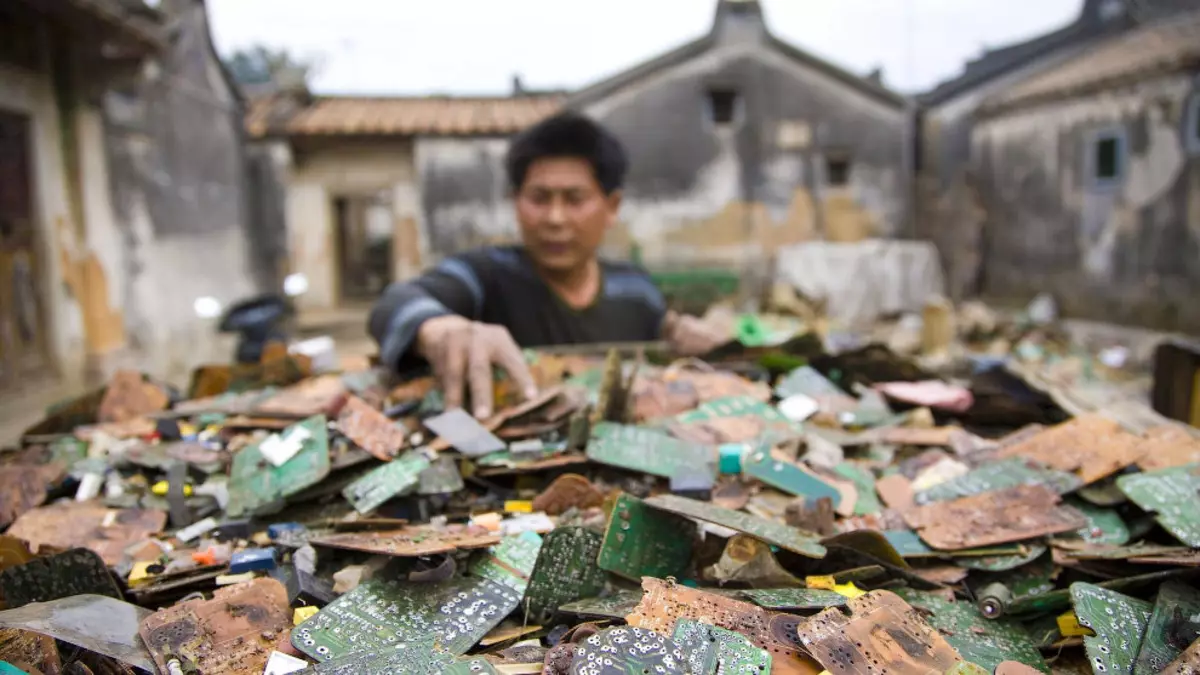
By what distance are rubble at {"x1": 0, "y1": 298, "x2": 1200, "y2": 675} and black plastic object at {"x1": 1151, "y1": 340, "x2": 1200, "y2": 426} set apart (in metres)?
1.06

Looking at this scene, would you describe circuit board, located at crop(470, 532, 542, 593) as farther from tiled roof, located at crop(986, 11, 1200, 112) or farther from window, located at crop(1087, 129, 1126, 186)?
window, located at crop(1087, 129, 1126, 186)

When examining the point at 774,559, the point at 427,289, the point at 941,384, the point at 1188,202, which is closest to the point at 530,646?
the point at 774,559

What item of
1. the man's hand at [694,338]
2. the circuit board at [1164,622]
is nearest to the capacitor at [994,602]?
the circuit board at [1164,622]

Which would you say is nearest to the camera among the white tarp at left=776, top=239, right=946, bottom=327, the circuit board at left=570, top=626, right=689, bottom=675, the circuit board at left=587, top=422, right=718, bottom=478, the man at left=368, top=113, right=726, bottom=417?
the circuit board at left=570, top=626, right=689, bottom=675

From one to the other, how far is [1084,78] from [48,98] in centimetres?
1104

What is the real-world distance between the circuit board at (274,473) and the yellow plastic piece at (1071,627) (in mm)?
2136

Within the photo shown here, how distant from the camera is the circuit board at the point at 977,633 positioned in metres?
1.90

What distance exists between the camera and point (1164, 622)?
1.91 m

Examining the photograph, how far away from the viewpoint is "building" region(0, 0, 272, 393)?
5.55 m

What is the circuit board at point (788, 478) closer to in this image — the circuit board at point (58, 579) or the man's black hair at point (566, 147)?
the circuit board at point (58, 579)

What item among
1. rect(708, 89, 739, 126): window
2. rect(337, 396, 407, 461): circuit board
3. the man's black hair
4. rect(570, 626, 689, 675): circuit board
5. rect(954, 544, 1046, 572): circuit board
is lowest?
rect(954, 544, 1046, 572): circuit board

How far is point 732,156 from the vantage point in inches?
451

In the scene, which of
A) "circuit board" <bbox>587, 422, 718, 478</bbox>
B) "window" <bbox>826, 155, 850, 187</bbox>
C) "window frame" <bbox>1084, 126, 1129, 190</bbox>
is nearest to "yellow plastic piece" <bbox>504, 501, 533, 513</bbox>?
"circuit board" <bbox>587, 422, 718, 478</bbox>

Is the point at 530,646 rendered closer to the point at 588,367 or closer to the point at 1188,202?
the point at 588,367
